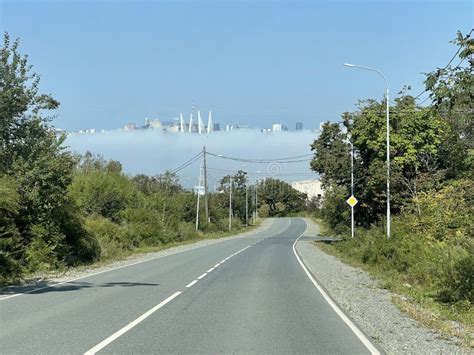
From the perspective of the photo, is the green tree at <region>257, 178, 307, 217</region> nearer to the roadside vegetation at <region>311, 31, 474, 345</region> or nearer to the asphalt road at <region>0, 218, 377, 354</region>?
the roadside vegetation at <region>311, 31, 474, 345</region>

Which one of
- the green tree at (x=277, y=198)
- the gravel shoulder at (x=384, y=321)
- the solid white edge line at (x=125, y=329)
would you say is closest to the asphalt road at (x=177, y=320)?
A: the solid white edge line at (x=125, y=329)

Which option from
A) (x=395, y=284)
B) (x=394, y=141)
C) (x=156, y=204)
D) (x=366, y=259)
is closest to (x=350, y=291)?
(x=395, y=284)

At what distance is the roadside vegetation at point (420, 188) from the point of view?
11.4m

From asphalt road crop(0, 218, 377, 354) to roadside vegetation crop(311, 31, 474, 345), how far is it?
9.44 feet

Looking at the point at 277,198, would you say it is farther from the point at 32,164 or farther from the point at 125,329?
the point at 125,329

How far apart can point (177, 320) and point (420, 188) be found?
24522 mm

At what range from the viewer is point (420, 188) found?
103 ft

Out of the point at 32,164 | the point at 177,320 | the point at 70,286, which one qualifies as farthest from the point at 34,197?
the point at 177,320

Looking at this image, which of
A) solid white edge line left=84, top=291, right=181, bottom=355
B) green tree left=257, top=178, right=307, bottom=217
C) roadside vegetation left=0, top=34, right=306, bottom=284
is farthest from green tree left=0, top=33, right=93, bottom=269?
green tree left=257, top=178, right=307, bottom=217

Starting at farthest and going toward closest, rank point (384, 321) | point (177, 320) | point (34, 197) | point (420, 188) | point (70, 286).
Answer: point (420, 188) → point (34, 197) → point (70, 286) → point (384, 321) → point (177, 320)

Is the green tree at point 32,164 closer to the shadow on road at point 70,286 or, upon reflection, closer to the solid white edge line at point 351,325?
the shadow on road at point 70,286

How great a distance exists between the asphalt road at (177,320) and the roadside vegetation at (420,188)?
2.88m

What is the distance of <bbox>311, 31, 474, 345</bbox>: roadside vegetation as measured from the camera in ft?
37.3

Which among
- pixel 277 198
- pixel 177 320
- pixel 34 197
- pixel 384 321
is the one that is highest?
pixel 277 198
